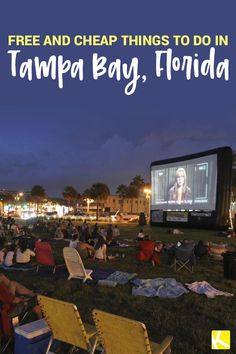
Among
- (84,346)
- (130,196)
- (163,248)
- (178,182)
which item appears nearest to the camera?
(84,346)

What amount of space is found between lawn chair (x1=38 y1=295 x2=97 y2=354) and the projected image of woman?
24.1 meters

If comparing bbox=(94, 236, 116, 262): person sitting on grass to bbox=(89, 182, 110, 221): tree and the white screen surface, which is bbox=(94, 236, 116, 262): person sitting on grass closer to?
the white screen surface

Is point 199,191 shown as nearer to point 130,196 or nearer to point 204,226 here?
point 204,226

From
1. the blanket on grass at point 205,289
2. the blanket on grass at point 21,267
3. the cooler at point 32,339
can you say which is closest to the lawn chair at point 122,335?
the cooler at point 32,339

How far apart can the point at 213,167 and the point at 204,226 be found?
4446 mm

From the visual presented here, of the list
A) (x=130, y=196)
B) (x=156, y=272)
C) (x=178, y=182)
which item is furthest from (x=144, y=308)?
(x=130, y=196)

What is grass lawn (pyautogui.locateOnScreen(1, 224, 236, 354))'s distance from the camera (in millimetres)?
5293

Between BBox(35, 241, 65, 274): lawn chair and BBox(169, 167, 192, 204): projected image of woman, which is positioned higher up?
BBox(169, 167, 192, 204): projected image of woman

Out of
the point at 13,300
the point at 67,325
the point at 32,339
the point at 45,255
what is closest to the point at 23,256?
the point at 45,255

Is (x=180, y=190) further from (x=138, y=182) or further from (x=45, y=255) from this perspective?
(x=138, y=182)

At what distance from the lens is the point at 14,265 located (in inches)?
438

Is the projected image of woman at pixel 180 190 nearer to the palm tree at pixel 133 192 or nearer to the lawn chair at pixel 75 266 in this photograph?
the lawn chair at pixel 75 266

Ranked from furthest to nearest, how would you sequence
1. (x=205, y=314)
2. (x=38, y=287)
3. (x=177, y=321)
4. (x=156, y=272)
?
(x=156, y=272) < (x=38, y=287) < (x=205, y=314) < (x=177, y=321)

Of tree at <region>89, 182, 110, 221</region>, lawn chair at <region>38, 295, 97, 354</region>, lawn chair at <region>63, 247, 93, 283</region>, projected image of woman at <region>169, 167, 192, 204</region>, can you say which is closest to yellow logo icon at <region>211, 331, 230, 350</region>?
lawn chair at <region>38, 295, 97, 354</region>
